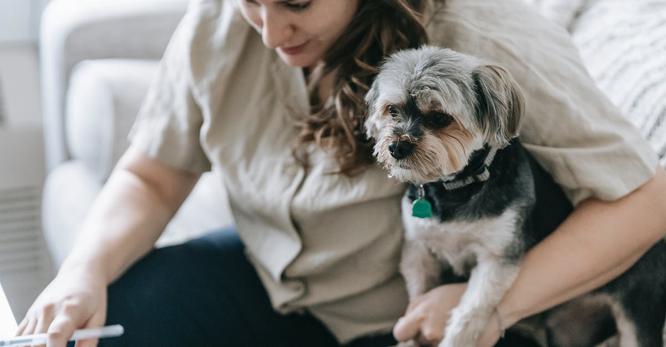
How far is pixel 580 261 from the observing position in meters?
1.20

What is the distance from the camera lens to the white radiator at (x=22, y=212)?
2.44m

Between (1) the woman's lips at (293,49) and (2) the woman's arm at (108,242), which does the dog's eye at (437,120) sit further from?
(2) the woman's arm at (108,242)

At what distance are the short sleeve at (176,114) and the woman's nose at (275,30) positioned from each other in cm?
22

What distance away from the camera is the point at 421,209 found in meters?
1.18

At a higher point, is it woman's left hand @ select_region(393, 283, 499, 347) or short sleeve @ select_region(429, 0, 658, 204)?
short sleeve @ select_region(429, 0, 658, 204)

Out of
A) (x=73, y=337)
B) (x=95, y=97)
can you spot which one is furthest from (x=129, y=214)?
(x=95, y=97)

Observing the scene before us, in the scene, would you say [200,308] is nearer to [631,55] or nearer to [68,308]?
[68,308]

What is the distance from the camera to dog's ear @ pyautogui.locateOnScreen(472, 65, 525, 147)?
107 cm

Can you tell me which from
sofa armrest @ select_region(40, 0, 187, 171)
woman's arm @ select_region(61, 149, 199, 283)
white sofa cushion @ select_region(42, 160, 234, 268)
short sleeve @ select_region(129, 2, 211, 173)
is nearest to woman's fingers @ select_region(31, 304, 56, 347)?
woman's arm @ select_region(61, 149, 199, 283)

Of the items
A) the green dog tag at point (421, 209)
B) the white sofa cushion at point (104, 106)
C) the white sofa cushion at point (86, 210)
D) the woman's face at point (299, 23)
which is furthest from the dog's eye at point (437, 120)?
the white sofa cushion at point (104, 106)

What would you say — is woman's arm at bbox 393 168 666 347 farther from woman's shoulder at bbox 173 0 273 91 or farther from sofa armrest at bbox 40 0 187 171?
sofa armrest at bbox 40 0 187 171

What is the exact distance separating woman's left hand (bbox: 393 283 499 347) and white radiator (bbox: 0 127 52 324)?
4.59 feet

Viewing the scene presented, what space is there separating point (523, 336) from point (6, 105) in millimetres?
1921

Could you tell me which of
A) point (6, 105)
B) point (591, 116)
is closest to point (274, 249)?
point (591, 116)
